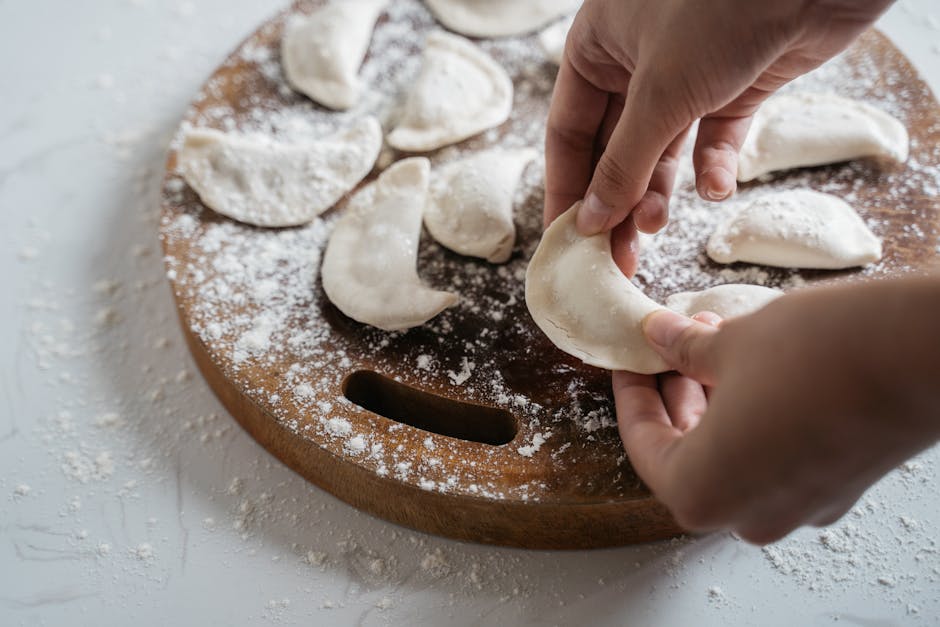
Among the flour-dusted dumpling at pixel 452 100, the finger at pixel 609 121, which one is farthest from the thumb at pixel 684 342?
the flour-dusted dumpling at pixel 452 100

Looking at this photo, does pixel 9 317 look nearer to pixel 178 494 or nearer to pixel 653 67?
pixel 178 494

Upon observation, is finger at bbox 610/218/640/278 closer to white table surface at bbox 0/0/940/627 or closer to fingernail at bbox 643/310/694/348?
fingernail at bbox 643/310/694/348

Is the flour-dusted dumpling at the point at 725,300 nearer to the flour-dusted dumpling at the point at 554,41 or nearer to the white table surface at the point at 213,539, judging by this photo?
the white table surface at the point at 213,539

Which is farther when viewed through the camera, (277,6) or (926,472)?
(277,6)

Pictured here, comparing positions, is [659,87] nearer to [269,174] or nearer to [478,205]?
[478,205]

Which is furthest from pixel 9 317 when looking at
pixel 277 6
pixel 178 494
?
pixel 277 6

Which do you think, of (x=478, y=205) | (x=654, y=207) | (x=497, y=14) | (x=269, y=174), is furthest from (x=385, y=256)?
(x=497, y=14)
